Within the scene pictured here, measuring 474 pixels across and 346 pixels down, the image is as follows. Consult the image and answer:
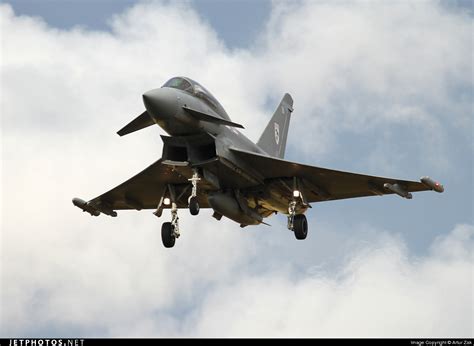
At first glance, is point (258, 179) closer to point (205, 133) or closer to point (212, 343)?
point (205, 133)

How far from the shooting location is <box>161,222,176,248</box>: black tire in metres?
34.6

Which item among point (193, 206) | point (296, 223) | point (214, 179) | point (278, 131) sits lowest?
point (193, 206)

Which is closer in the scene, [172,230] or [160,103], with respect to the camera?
[160,103]

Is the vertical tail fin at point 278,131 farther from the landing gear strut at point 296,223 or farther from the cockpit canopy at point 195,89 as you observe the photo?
the cockpit canopy at point 195,89

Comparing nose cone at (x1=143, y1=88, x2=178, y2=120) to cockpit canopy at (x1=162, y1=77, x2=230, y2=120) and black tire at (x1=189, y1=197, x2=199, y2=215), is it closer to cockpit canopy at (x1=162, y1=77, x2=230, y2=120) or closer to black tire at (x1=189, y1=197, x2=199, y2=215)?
cockpit canopy at (x1=162, y1=77, x2=230, y2=120)

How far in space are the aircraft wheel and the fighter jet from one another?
0.04 metres

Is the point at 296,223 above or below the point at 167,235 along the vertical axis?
below

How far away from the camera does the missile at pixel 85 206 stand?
38000mm

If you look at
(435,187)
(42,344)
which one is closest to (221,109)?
(435,187)

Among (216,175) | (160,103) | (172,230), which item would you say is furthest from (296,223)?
(160,103)

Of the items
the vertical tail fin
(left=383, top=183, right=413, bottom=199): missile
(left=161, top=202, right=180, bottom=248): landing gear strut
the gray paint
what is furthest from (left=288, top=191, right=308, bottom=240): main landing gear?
the vertical tail fin

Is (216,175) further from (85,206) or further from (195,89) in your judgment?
(85,206)

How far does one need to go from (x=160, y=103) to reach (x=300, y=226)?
26.4ft

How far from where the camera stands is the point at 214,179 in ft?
107
